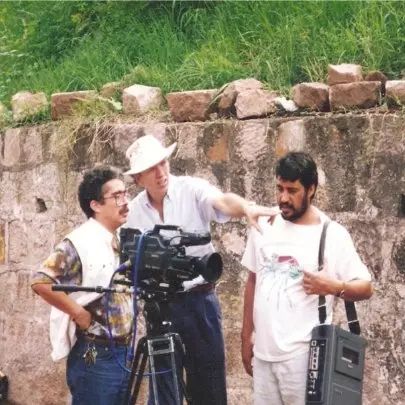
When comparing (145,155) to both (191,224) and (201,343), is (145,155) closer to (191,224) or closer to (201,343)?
(191,224)

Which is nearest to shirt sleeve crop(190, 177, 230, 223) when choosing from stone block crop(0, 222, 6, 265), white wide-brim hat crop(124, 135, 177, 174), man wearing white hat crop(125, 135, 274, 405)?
man wearing white hat crop(125, 135, 274, 405)

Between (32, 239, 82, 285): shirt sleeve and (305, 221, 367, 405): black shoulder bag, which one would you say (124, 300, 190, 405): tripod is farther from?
(305, 221, 367, 405): black shoulder bag

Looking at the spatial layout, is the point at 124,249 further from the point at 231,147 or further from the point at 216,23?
the point at 216,23

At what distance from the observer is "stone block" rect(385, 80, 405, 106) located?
5289 mm

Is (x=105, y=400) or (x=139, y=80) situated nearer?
(x=105, y=400)

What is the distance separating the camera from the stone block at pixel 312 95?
5.57m

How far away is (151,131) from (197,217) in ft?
4.15

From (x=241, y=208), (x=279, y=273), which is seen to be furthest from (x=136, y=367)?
(x=241, y=208)

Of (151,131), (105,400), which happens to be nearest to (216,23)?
(151,131)

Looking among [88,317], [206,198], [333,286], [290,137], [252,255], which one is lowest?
[88,317]

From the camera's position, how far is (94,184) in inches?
190

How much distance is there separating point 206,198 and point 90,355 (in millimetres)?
937

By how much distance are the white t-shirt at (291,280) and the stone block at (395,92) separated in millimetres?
1130

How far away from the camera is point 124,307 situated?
183 inches
